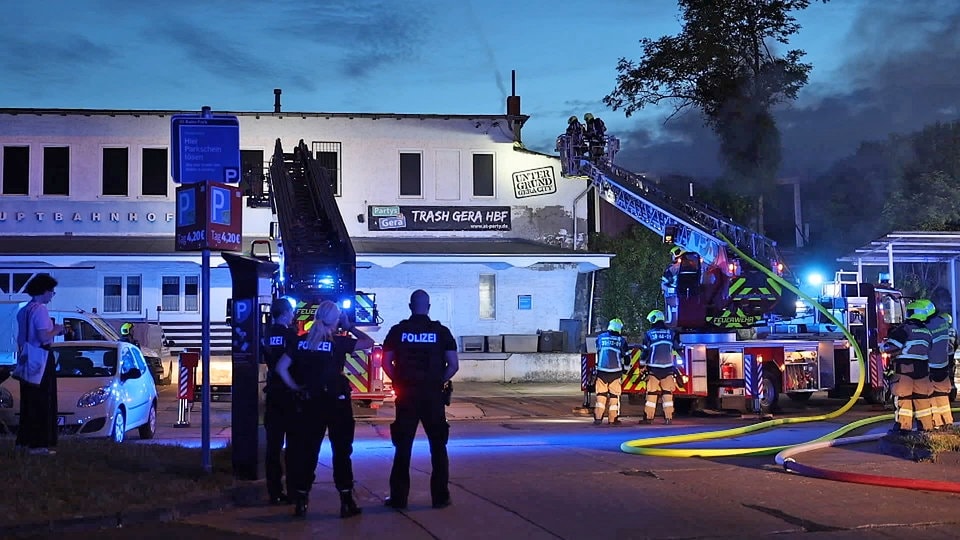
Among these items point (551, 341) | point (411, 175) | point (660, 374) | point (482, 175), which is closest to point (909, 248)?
point (660, 374)

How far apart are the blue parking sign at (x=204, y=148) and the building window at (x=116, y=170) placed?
19.4m

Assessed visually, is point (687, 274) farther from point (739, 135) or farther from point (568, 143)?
point (739, 135)

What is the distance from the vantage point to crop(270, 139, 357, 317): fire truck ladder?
55.5 ft

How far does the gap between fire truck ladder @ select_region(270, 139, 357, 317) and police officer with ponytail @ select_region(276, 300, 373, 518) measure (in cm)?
887

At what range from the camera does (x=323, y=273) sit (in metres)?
17.0

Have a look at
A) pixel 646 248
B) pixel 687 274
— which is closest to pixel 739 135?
pixel 646 248

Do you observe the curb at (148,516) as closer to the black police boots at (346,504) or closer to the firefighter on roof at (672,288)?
the black police boots at (346,504)

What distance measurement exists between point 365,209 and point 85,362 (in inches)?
609

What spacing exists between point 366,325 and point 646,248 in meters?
12.9

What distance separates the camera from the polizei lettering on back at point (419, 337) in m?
7.94

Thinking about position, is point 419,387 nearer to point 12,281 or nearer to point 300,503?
point 300,503

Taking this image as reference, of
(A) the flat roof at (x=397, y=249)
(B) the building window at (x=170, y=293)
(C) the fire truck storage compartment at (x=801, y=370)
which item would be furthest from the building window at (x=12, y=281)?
(C) the fire truck storage compartment at (x=801, y=370)

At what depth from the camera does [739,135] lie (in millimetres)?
30453

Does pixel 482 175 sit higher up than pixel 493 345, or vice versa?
pixel 482 175
